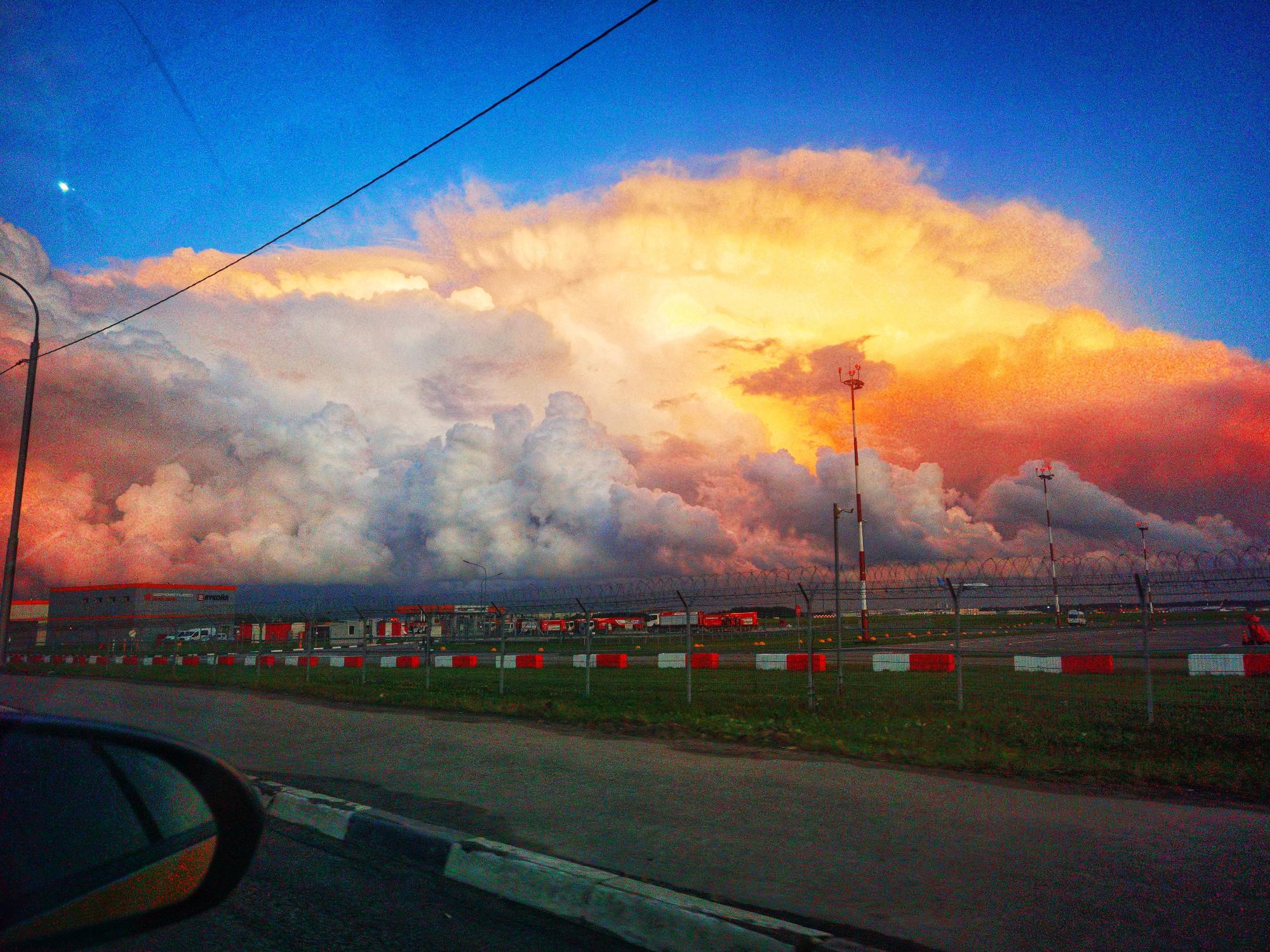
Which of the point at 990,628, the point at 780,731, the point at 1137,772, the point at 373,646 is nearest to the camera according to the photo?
the point at 1137,772

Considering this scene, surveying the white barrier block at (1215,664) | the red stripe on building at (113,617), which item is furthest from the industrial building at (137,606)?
the white barrier block at (1215,664)

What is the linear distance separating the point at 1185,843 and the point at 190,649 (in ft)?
217

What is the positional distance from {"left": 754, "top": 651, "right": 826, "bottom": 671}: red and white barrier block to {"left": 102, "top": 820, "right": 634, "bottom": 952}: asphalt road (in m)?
16.4

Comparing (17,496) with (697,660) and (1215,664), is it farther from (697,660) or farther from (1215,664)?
(1215,664)

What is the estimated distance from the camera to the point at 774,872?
17.5 feet

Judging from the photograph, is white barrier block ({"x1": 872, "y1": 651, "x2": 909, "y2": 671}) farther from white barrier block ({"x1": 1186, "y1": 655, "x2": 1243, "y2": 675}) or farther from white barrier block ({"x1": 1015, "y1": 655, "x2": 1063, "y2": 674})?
white barrier block ({"x1": 1186, "y1": 655, "x2": 1243, "y2": 675})

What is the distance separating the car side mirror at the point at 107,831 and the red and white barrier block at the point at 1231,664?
804 inches

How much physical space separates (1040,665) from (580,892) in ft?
72.2

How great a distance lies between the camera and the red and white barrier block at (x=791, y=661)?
2282 cm

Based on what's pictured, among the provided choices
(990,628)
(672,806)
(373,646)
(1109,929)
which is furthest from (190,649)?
(1109,929)

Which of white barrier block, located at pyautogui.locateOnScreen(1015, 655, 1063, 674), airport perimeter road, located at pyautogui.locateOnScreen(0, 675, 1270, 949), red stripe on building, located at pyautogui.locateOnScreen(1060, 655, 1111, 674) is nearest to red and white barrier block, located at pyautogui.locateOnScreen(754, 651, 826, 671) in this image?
white barrier block, located at pyautogui.locateOnScreen(1015, 655, 1063, 674)

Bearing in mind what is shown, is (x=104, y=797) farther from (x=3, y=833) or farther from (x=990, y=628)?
(x=990, y=628)

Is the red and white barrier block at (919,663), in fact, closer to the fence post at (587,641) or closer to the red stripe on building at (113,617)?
the fence post at (587,641)

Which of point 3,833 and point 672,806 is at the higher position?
point 3,833
